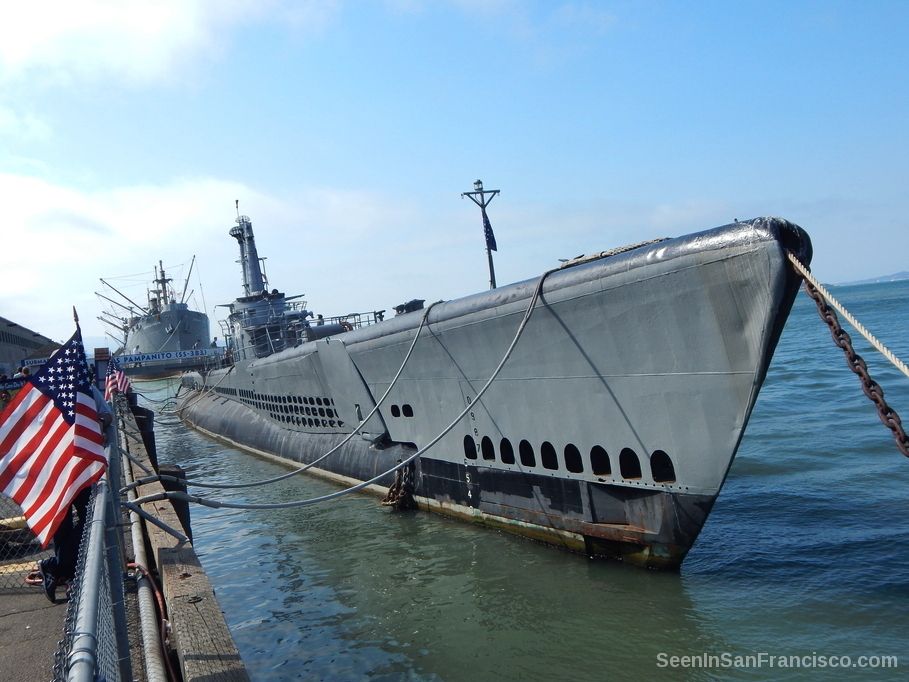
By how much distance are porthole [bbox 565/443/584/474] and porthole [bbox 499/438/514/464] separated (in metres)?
1.17

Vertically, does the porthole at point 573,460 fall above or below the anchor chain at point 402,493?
above

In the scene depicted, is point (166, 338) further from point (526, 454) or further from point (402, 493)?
point (526, 454)

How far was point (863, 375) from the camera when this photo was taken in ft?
16.8

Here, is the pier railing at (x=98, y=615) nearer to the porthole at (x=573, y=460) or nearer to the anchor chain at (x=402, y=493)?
the porthole at (x=573, y=460)

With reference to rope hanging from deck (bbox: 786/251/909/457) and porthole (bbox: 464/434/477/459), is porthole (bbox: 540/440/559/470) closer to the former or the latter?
porthole (bbox: 464/434/477/459)

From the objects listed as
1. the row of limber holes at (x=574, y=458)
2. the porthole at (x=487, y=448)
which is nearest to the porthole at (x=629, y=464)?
the row of limber holes at (x=574, y=458)

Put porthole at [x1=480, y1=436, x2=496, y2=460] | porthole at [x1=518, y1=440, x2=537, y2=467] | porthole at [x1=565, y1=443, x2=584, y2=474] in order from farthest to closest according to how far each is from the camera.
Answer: porthole at [x1=480, y1=436, x2=496, y2=460]
porthole at [x1=518, y1=440, x2=537, y2=467]
porthole at [x1=565, y1=443, x2=584, y2=474]

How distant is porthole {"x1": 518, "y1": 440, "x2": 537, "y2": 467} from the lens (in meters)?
9.98

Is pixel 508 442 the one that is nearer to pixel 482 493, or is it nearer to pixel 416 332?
pixel 482 493

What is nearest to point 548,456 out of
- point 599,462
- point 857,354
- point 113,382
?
point 599,462

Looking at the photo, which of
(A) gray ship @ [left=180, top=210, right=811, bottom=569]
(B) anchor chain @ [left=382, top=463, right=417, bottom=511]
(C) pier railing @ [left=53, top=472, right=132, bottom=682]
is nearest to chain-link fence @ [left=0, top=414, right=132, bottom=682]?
(C) pier railing @ [left=53, top=472, right=132, bottom=682]

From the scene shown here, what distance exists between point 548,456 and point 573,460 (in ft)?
1.53

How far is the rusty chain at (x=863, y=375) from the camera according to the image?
4.84 metres

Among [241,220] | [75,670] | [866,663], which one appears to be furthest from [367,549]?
[241,220]
